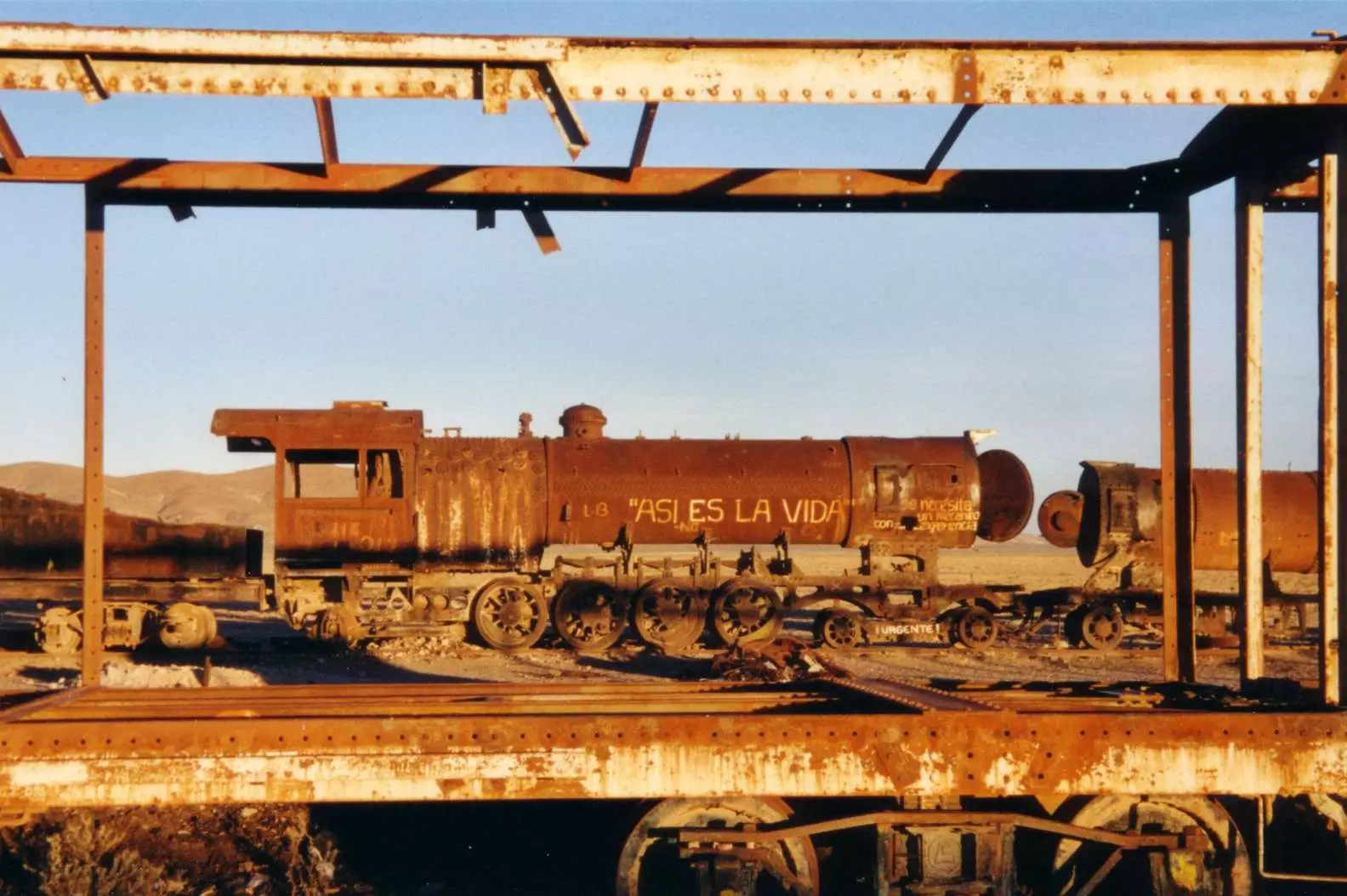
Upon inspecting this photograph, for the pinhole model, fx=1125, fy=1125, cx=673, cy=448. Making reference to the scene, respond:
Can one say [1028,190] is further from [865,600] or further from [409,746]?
[865,600]

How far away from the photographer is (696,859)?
5133 millimetres

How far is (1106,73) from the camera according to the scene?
534cm

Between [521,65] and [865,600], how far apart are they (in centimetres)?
1404

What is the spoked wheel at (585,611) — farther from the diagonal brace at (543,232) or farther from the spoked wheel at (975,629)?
the diagonal brace at (543,232)

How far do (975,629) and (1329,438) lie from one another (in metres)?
13.1

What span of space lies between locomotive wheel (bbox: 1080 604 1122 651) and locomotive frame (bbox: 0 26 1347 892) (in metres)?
12.3

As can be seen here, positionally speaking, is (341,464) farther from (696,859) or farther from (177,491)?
(177,491)

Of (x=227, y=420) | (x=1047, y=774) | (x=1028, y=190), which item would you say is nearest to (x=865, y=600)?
(x=227, y=420)

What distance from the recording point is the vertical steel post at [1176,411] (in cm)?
678

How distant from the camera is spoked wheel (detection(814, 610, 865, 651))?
58.4ft

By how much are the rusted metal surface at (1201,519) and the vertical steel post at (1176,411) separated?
12.0m

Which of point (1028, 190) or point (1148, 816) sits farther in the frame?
point (1028, 190)

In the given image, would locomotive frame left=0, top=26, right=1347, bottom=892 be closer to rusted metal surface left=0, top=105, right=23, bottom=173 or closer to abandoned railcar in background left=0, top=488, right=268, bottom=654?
rusted metal surface left=0, top=105, right=23, bottom=173

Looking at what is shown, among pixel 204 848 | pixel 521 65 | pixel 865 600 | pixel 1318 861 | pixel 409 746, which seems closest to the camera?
pixel 409 746
